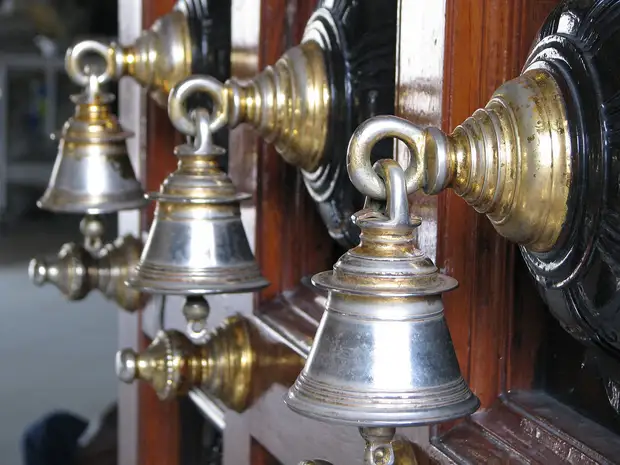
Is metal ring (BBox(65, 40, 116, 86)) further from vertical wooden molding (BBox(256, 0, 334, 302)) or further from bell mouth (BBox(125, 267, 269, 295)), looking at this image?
bell mouth (BBox(125, 267, 269, 295))

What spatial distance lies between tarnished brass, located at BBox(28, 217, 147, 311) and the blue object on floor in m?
0.75

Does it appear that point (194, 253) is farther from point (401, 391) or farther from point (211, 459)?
point (211, 459)

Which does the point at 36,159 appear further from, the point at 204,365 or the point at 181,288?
the point at 181,288

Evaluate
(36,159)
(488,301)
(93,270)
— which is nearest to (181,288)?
(488,301)

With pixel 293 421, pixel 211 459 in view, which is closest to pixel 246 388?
pixel 293 421

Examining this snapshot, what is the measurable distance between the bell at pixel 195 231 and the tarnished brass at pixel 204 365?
246 millimetres

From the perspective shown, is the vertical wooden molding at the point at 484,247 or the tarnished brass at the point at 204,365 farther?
the tarnished brass at the point at 204,365

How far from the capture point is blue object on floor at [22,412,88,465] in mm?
2291

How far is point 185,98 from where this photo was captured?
35.9 inches

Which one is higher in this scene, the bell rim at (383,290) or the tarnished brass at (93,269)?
the bell rim at (383,290)

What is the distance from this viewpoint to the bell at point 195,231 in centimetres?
90

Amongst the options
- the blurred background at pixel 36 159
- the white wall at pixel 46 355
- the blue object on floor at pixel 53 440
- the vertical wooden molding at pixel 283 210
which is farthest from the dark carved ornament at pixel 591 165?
the blurred background at pixel 36 159

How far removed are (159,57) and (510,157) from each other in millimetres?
827

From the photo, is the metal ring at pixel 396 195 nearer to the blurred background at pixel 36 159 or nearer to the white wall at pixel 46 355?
the white wall at pixel 46 355
